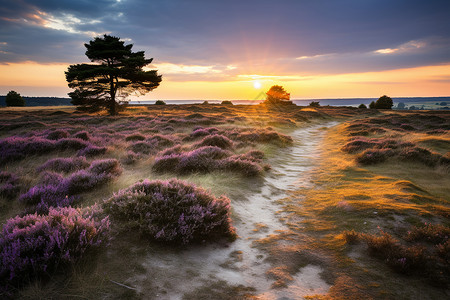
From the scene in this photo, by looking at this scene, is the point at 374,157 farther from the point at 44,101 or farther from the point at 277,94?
the point at 44,101

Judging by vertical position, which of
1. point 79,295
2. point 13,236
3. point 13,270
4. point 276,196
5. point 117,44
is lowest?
point 276,196

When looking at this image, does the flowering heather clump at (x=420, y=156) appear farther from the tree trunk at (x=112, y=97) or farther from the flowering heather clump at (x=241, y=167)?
the tree trunk at (x=112, y=97)

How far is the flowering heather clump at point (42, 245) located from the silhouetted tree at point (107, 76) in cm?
3449

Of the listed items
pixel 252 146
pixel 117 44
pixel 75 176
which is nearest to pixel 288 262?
pixel 75 176

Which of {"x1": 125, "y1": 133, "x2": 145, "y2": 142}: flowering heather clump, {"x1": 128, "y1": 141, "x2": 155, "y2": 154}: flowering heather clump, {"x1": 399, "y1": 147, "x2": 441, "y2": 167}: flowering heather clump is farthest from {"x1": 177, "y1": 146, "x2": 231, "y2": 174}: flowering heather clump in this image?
{"x1": 399, "y1": 147, "x2": 441, "y2": 167}: flowering heather clump

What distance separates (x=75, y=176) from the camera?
228 inches

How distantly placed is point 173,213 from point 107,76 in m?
37.7

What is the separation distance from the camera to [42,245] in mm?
2764

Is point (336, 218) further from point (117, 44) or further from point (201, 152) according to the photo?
point (117, 44)

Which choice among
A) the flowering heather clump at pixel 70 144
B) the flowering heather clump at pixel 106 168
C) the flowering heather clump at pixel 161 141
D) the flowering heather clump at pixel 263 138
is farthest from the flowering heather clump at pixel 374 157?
the flowering heather clump at pixel 70 144

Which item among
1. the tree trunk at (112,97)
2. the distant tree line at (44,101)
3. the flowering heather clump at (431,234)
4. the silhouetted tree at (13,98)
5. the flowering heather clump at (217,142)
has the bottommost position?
the flowering heather clump at (431,234)

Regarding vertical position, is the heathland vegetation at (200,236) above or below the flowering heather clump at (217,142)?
below

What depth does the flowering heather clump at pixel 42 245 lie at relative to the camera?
96.9 inches

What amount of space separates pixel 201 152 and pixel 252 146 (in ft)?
16.9
